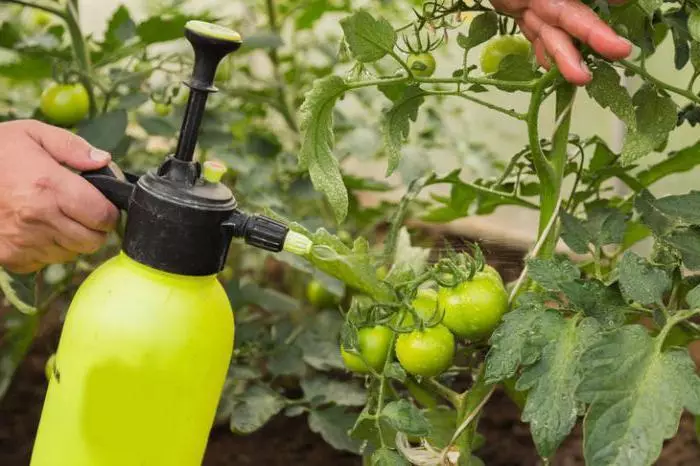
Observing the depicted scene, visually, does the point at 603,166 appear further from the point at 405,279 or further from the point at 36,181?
the point at 36,181

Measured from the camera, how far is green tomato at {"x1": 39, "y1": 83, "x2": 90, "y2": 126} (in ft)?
3.76

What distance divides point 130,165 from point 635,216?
84 centimetres

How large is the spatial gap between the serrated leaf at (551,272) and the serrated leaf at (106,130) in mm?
611

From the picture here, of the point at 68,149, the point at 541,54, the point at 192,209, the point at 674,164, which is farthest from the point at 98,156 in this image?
the point at 674,164

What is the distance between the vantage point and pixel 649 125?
70 cm

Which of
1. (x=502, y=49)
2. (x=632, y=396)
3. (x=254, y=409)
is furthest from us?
(x=254, y=409)

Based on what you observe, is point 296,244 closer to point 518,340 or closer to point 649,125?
point 518,340

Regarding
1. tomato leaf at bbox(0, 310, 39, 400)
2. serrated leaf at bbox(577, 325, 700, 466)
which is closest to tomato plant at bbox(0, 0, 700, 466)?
serrated leaf at bbox(577, 325, 700, 466)

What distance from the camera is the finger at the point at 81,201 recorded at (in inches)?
26.1

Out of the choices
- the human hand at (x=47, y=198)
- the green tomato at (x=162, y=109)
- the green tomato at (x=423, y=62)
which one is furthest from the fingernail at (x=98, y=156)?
the green tomato at (x=162, y=109)

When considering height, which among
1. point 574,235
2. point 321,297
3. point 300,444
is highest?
point 574,235

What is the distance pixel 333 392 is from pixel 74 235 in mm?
483

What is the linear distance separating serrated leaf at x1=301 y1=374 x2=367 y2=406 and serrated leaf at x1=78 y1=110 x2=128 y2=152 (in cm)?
37

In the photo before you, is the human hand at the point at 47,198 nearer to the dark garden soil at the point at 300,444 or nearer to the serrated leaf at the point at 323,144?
the serrated leaf at the point at 323,144
